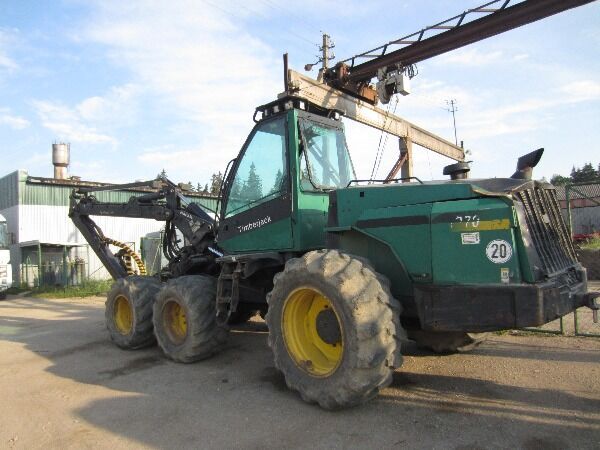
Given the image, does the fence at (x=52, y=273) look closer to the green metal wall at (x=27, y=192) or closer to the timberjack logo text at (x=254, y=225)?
the green metal wall at (x=27, y=192)

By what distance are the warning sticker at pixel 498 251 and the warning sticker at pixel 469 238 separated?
0.11m

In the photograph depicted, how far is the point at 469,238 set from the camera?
160 inches

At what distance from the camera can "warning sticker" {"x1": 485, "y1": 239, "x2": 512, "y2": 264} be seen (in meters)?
3.93

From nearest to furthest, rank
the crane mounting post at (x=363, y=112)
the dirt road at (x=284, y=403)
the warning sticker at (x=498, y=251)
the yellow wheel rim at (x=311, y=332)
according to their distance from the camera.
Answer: the dirt road at (x=284, y=403) → the warning sticker at (x=498, y=251) → the yellow wheel rim at (x=311, y=332) → the crane mounting post at (x=363, y=112)

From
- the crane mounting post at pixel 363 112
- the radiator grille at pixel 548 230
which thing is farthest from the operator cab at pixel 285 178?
the radiator grille at pixel 548 230

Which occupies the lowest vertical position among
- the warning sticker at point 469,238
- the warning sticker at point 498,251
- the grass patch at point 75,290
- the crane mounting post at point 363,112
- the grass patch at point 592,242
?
the grass patch at point 75,290

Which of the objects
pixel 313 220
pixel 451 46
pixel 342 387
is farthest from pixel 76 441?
pixel 451 46

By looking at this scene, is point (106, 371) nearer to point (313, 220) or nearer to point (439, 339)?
point (313, 220)

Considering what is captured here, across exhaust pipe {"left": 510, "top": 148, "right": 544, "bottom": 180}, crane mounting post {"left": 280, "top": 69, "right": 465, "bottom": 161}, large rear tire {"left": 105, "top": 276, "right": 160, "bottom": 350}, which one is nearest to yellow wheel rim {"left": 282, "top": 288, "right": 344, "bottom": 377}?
exhaust pipe {"left": 510, "top": 148, "right": 544, "bottom": 180}

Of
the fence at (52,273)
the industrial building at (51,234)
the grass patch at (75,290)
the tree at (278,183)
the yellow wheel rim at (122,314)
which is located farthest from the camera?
the industrial building at (51,234)

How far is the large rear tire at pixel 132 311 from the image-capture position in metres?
7.18

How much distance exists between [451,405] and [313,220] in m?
2.41

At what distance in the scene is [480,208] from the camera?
404 cm

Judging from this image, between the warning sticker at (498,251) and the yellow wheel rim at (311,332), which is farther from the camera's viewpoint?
the yellow wheel rim at (311,332)
